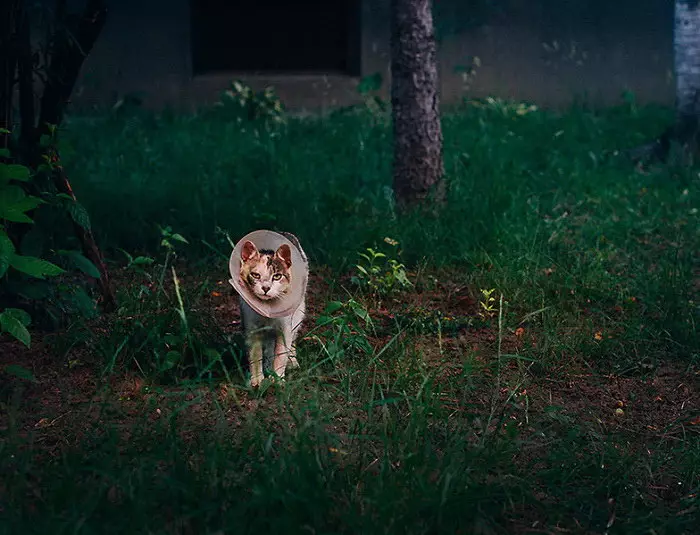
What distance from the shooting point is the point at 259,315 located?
11.3 feet

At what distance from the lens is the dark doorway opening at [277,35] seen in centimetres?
A: 1063

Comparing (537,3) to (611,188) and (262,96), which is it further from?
(611,188)

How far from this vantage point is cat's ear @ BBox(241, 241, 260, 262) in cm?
347

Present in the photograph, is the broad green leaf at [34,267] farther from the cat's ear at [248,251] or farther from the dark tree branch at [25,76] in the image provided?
the dark tree branch at [25,76]

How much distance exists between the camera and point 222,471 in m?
2.75

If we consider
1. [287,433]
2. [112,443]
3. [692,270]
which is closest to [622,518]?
[287,433]

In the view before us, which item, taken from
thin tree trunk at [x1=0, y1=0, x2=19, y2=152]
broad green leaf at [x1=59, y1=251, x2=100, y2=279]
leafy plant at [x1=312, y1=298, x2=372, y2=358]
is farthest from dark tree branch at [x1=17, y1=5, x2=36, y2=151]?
leafy plant at [x1=312, y1=298, x2=372, y2=358]

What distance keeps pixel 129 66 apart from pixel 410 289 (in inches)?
259

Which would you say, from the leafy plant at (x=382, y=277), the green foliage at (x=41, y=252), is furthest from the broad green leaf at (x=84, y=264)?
the leafy plant at (x=382, y=277)

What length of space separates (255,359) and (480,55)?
813 cm

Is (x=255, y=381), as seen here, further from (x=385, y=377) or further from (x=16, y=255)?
(x=16, y=255)

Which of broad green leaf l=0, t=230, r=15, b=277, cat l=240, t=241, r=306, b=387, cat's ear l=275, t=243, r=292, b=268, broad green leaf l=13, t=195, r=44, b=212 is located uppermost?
broad green leaf l=13, t=195, r=44, b=212

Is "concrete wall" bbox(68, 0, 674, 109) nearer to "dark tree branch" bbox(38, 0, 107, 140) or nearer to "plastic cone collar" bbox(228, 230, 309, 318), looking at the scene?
"dark tree branch" bbox(38, 0, 107, 140)

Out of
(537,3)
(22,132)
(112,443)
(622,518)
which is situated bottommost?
(622,518)
